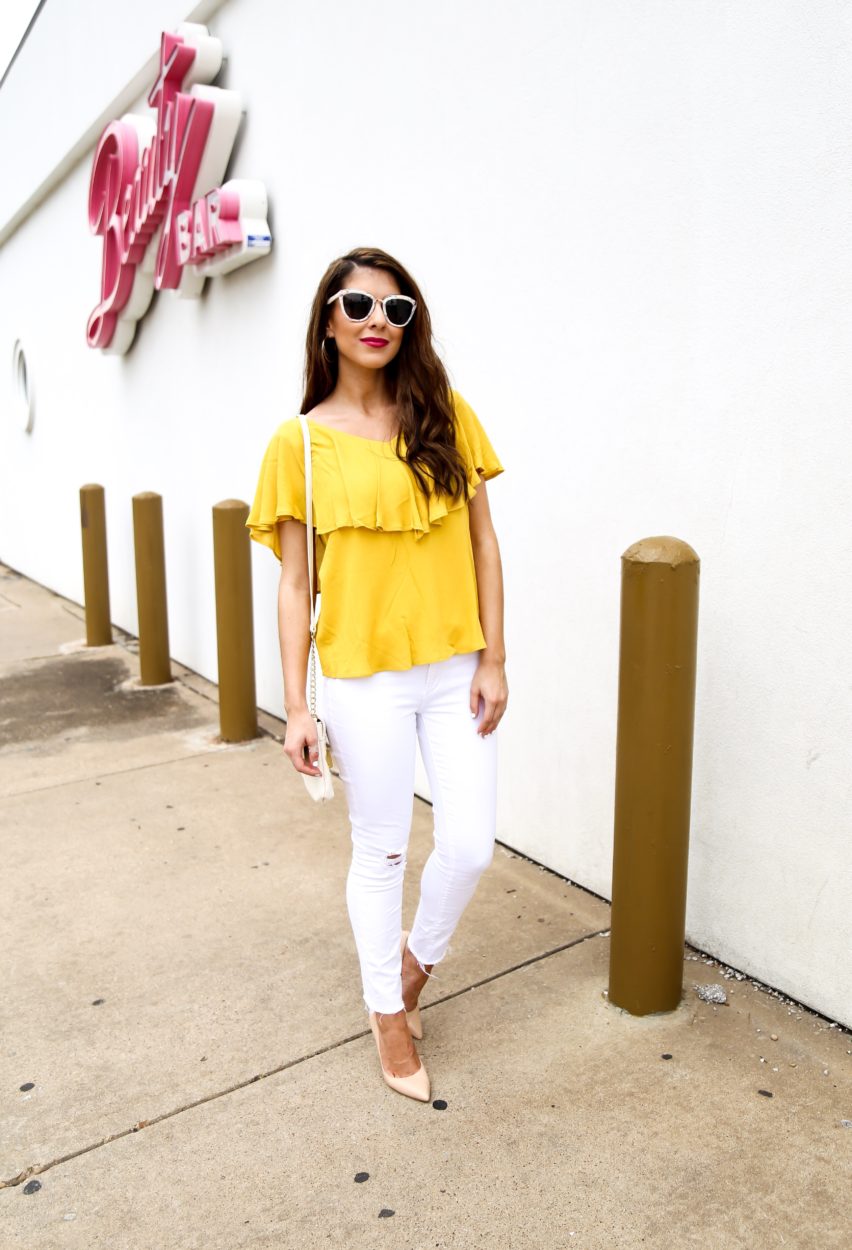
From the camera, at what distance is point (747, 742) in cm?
281

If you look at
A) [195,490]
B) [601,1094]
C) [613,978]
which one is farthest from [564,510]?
[195,490]

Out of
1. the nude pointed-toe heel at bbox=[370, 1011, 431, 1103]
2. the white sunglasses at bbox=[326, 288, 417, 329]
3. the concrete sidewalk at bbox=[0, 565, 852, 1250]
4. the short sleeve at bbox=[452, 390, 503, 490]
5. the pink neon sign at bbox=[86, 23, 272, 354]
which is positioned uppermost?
the pink neon sign at bbox=[86, 23, 272, 354]

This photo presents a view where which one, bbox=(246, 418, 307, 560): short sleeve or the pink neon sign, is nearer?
bbox=(246, 418, 307, 560): short sleeve

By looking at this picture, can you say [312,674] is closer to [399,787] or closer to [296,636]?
[296,636]

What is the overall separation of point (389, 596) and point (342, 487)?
0.83 ft

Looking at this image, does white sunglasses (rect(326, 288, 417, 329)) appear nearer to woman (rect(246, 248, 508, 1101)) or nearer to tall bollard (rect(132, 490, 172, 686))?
woman (rect(246, 248, 508, 1101))

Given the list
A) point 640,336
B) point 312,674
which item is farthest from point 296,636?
point 640,336

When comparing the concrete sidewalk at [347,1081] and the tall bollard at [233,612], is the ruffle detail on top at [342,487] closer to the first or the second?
the concrete sidewalk at [347,1081]

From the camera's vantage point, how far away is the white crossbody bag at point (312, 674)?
2254 mm

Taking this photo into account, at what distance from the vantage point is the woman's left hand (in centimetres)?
239

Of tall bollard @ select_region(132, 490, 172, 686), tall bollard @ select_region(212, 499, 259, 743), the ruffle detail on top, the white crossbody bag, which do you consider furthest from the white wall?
tall bollard @ select_region(132, 490, 172, 686)

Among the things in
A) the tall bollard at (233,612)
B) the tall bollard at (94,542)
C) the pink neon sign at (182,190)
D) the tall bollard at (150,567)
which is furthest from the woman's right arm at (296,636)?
the tall bollard at (94,542)

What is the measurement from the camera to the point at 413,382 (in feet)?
7.73

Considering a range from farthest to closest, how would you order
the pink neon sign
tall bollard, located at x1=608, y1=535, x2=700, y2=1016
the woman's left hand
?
the pink neon sign
tall bollard, located at x1=608, y1=535, x2=700, y2=1016
the woman's left hand
